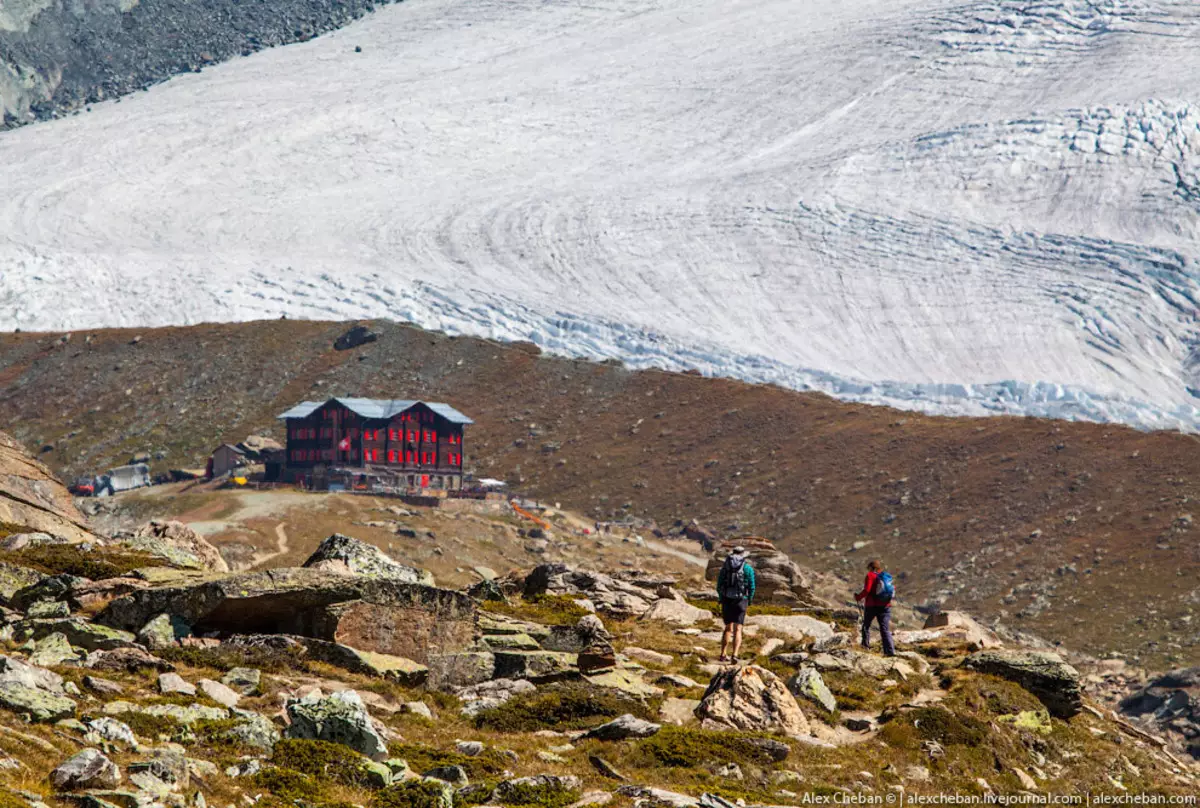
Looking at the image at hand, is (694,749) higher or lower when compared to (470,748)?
lower

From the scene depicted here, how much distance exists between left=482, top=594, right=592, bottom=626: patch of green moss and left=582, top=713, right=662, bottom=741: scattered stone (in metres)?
6.93

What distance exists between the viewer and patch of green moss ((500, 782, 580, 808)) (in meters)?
13.8

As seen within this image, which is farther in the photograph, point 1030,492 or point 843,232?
point 843,232

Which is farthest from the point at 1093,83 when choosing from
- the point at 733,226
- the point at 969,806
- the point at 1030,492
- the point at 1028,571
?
the point at 969,806

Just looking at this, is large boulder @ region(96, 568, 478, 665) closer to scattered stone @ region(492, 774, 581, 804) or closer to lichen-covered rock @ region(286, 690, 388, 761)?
lichen-covered rock @ region(286, 690, 388, 761)

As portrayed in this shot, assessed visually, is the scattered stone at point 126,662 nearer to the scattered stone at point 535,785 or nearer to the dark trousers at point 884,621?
the scattered stone at point 535,785

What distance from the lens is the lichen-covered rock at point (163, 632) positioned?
58.4 ft

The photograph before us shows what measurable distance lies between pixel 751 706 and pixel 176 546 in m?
11.4

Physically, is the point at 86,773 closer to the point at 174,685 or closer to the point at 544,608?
the point at 174,685

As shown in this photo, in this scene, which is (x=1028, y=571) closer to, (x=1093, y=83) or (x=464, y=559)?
(x=464, y=559)

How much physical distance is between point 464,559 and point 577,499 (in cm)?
2563

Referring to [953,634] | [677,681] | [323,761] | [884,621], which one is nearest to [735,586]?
[677,681]

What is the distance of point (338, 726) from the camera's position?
14.7m

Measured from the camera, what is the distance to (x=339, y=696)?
15.3m
